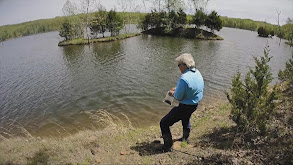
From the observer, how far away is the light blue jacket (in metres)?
4.59

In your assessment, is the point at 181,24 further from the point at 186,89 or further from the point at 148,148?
the point at 186,89

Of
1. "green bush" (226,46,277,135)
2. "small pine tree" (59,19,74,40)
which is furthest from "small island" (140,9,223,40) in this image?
"green bush" (226,46,277,135)

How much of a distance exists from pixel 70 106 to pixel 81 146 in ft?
23.9

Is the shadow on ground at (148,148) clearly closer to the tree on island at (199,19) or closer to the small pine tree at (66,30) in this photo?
the small pine tree at (66,30)

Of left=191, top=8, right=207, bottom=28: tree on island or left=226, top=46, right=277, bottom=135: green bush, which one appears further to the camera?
left=191, top=8, right=207, bottom=28: tree on island

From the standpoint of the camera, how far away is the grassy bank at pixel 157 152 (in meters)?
4.65

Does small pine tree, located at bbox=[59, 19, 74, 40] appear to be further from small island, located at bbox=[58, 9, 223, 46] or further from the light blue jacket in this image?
the light blue jacket

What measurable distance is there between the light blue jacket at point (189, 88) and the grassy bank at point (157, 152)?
1497 millimetres

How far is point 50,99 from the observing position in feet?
46.2

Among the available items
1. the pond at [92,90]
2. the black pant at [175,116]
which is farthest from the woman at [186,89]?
the pond at [92,90]

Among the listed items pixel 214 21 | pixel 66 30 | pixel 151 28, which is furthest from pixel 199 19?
pixel 66 30

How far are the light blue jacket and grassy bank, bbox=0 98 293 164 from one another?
4.91 ft

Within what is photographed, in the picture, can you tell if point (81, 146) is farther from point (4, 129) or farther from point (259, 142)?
point (4, 129)

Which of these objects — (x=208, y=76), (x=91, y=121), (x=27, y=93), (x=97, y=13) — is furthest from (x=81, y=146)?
(x=97, y=13)
